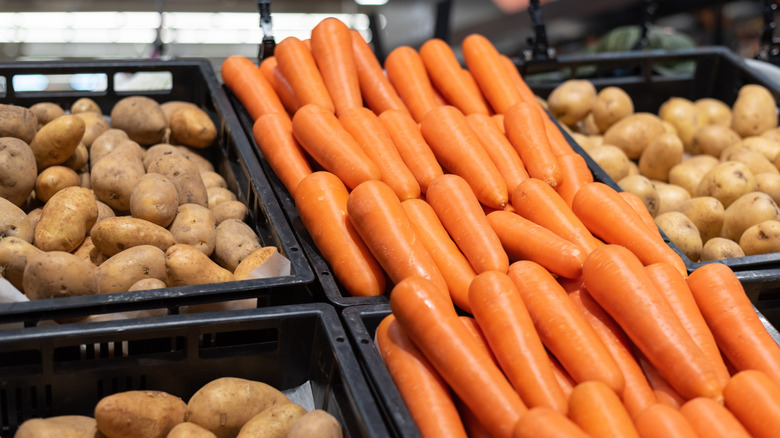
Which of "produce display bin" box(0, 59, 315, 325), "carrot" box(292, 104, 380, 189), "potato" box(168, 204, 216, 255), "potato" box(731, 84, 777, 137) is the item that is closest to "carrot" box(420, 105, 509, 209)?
"carrot" box(292, 104, 380, 189)

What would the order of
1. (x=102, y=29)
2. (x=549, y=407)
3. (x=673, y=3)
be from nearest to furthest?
1. (x=549, y=407)
2. (x=102, y=29)
3. (x=673, y=3)

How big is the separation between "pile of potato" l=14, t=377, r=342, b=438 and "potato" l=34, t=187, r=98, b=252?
454 mm

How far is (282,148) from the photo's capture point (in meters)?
1.85

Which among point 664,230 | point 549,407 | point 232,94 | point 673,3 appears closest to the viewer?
point 549,407

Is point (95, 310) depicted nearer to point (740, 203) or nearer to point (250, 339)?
point (250, 339)

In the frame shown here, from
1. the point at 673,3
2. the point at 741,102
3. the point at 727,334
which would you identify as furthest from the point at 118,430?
the point at 673,3

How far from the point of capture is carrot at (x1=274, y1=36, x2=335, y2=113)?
6.54 ft

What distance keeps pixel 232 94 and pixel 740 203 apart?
158 centimetres

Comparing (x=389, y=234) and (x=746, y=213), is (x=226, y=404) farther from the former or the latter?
(x=746, y=213)

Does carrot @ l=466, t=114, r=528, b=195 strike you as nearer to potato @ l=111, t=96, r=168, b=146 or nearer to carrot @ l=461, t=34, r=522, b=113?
carrot @ l=461, t=34, r=522, b=113

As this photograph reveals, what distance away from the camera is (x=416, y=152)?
1.79 metres

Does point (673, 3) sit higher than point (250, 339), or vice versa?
point (673, 3)

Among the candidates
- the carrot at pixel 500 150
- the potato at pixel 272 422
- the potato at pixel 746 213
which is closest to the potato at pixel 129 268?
the potato at pixel 272 422

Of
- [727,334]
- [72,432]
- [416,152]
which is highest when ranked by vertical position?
[416,152]
